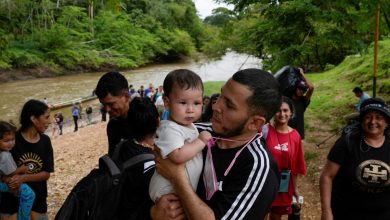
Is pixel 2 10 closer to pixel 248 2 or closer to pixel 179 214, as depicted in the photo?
pixel 248 2

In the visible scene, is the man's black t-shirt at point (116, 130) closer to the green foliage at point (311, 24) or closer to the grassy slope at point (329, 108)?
the green foliage at point (311, 24)

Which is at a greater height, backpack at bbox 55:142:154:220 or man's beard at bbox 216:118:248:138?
man's beard at bbox 216:118:248:138

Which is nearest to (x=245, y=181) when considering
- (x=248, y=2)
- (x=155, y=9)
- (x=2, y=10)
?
(x=248, y=2)

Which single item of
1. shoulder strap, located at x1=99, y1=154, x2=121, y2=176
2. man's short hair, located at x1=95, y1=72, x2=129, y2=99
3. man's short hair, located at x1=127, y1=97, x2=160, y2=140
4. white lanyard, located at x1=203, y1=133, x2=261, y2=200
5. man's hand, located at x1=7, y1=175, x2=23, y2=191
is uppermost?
man's short hair, located at x1=95, y1=72, x2=129, y2=99

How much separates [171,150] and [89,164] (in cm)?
860

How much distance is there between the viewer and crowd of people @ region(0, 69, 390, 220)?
1.52 metres

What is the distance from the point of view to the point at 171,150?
5.43 feet

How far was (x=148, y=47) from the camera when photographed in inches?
2103

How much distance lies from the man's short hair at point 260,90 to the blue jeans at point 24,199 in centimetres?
267

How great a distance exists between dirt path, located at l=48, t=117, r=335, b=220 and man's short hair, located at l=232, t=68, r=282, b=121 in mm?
4160

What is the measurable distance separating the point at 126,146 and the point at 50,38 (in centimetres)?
4326

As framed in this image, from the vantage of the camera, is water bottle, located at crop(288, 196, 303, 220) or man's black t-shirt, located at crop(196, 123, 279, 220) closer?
man's black t-shirt, located at crop(196, 123, 279, 220)

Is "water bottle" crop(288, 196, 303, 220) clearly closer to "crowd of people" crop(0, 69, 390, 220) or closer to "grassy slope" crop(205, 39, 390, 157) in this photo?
"crowd of people" crop(0, 69, 390, 220)

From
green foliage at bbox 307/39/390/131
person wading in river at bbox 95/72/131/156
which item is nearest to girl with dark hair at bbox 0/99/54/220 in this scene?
person wading in river at bbox 95/72/131/156
